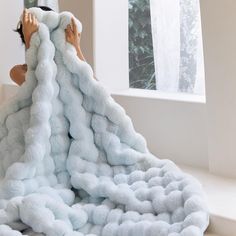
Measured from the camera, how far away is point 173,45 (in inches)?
65.9

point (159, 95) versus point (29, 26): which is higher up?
point (29, 26)

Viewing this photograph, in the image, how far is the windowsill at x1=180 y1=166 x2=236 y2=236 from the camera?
106cm

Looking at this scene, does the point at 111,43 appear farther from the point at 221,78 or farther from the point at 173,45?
the point at 221,78

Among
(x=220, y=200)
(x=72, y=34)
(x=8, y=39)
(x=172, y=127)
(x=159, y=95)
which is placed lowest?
(x=220, y=200)

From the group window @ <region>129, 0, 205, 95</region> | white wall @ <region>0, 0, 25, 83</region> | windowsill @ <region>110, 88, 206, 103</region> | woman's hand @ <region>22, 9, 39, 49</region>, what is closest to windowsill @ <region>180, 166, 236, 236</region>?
windowsill @ <region>110, 88, 206, 103</region>

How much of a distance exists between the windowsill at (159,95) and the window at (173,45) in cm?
6

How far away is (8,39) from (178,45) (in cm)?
91

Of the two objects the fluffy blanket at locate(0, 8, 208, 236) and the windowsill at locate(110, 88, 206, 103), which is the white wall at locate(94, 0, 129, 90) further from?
the fluffy blanket at locate(0, 8, 208, 236)

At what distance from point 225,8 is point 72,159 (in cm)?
57

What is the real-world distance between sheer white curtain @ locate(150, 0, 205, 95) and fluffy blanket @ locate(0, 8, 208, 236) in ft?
1.59

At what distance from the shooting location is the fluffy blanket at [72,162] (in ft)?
3.49

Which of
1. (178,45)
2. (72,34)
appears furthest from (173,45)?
(72,34)

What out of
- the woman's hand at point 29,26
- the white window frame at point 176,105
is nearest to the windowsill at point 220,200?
the white window frame at point 176,105

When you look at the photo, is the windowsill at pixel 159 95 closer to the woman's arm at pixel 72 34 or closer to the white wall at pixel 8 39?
the woman's arm at pixel 72 34
